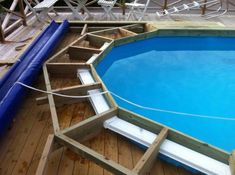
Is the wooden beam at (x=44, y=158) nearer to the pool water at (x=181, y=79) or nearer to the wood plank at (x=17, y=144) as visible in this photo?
the wood plank at (x=17, y=144)

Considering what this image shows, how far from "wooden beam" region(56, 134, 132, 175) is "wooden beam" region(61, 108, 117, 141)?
3.7 inches

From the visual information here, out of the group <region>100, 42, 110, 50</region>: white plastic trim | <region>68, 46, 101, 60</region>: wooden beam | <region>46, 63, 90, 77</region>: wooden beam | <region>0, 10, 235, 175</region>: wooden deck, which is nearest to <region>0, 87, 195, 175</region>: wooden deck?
<region>0, 10, 235, 175</region>: wooden deck

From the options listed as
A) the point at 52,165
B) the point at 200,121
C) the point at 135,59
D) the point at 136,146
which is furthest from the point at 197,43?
the point at 52,165

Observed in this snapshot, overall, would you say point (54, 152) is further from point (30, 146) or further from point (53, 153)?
point (30, 146)

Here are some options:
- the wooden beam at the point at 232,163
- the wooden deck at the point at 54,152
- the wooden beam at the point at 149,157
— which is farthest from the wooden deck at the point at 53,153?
the wooden beam at the point at 232,163

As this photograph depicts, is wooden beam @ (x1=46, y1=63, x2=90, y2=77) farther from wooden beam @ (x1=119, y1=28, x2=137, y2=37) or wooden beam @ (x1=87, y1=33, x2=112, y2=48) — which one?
wooden beam @ (x1=119, y1=28, x2=137, y2=37)

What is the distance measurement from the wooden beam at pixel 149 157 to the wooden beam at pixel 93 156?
103mm

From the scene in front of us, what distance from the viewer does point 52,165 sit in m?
2.25

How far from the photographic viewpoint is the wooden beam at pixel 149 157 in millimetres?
2007

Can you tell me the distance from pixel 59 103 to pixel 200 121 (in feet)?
6.14

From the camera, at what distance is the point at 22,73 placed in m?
3.34

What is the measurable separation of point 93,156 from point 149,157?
18.3 inches

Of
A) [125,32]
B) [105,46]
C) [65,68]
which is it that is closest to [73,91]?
[65,68]

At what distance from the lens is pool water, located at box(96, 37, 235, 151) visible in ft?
11.1
